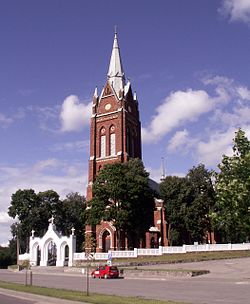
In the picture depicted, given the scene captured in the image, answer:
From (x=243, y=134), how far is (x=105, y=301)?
43.4 ft

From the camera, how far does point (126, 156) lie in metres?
70.2

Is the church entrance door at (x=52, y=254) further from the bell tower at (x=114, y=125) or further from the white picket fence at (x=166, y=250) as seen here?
the bell tower at (x=114, y=125)

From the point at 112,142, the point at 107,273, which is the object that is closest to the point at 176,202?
the point at 112,142

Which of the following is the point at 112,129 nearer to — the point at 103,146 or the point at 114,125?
the point at 114,125

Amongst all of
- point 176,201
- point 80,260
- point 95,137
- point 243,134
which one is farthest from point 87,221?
point 243,134

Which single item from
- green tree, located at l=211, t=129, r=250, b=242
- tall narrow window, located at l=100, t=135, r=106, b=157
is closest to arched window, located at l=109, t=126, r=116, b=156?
tall narrow window, located at l=100, t=135, r=106, b=157

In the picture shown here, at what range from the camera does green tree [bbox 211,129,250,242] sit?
21891mm

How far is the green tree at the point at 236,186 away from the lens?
862 inches

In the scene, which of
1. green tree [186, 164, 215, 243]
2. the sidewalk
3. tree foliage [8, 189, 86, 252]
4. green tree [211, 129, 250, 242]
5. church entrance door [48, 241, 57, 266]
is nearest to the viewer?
the sidewalk

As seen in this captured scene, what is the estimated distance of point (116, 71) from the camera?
80.9 metres

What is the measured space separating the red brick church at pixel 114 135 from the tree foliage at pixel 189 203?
3296 mm

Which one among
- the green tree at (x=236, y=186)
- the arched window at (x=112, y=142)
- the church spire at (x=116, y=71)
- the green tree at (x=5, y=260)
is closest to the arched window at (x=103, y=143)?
the arched window at (x=112, y=142)

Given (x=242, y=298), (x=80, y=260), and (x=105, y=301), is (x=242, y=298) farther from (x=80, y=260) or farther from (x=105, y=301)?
(x=80, y=260)

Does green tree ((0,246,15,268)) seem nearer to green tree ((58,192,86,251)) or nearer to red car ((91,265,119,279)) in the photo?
green tree ((58,192,86,251))
